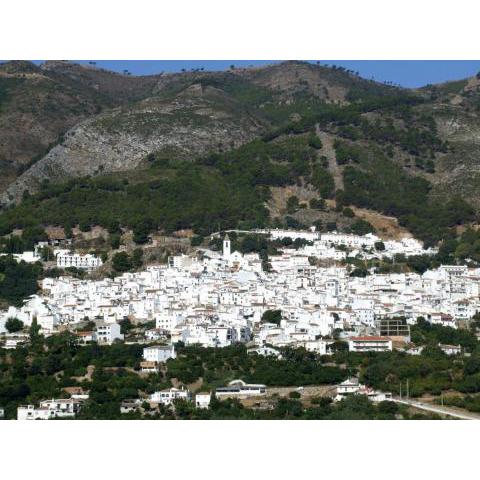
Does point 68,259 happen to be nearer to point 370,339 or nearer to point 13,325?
point 13,325

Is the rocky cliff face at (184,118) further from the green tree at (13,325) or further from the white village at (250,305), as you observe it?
the green tree at (13,325)

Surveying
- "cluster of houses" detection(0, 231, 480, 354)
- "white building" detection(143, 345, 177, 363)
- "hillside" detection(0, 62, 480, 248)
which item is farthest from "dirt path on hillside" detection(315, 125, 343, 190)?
"white building" detection(143, 345, 177, 363)

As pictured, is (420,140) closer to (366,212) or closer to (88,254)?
(366,212)

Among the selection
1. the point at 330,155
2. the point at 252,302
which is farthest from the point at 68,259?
the point at 330,155

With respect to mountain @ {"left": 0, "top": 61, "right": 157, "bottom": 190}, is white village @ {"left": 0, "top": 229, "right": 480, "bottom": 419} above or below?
below

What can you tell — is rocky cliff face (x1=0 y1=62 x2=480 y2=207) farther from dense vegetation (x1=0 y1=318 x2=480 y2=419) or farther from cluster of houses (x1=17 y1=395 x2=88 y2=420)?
cluster of houses (x1=17 y1=395 x2=88 y2=420)

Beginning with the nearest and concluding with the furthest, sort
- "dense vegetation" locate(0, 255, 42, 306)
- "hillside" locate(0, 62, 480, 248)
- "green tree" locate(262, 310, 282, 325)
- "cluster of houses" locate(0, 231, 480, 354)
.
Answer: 1. "cluster of houses" locate(0, 231, 480, 354)
2. "green tree" locate(262, 310, 282, 325)
3. "dense vegetation" locate(0, 255, 42, 306)
4. "hillside" locate(0, 62, 480, 248)

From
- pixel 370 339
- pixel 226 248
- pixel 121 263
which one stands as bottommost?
pixel 370 339
